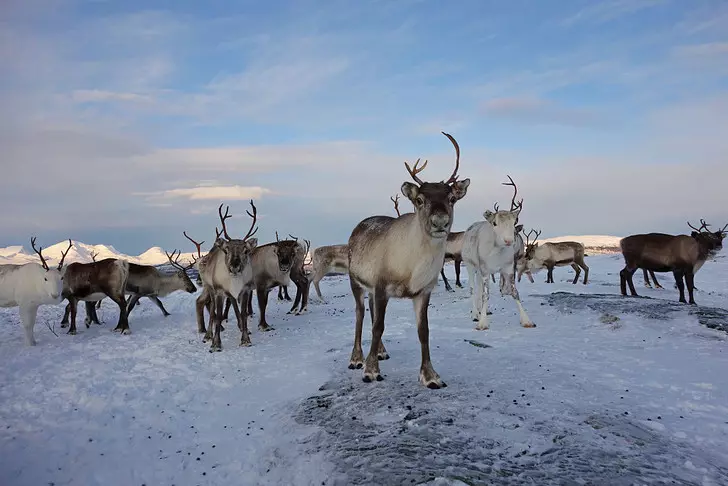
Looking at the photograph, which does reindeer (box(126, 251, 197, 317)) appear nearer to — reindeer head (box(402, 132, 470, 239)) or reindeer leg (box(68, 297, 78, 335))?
reindeer leg (box(68, 297, 78, 335))

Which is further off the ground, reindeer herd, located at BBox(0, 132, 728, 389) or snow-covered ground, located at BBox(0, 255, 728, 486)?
reindeer herd, located at BBox(0, 132, 728, 389)

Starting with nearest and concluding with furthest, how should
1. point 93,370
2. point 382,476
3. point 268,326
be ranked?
point 382,476 < point 93,370 < point 268,326

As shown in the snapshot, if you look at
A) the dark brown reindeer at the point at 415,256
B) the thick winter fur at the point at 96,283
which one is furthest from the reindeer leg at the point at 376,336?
the thick winter fur at the point at 96,283

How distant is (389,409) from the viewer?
16.9ft

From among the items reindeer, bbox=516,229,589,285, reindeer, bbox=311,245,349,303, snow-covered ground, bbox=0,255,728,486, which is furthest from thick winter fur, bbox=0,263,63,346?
reindeer, bbox=516,229,589,285

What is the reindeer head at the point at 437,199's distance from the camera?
5535mm

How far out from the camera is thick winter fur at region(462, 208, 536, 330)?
Answer: 10195 mm

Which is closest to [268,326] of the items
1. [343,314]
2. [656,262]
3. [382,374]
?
[343,314]

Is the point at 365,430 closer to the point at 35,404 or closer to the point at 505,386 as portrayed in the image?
the point at 505,386

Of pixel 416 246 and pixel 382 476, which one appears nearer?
pixel 382 476

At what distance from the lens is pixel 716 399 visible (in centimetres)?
538

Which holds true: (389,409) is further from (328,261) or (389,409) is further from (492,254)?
(328,261)

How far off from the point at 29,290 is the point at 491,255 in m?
10.4

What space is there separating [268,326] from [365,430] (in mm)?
7727
